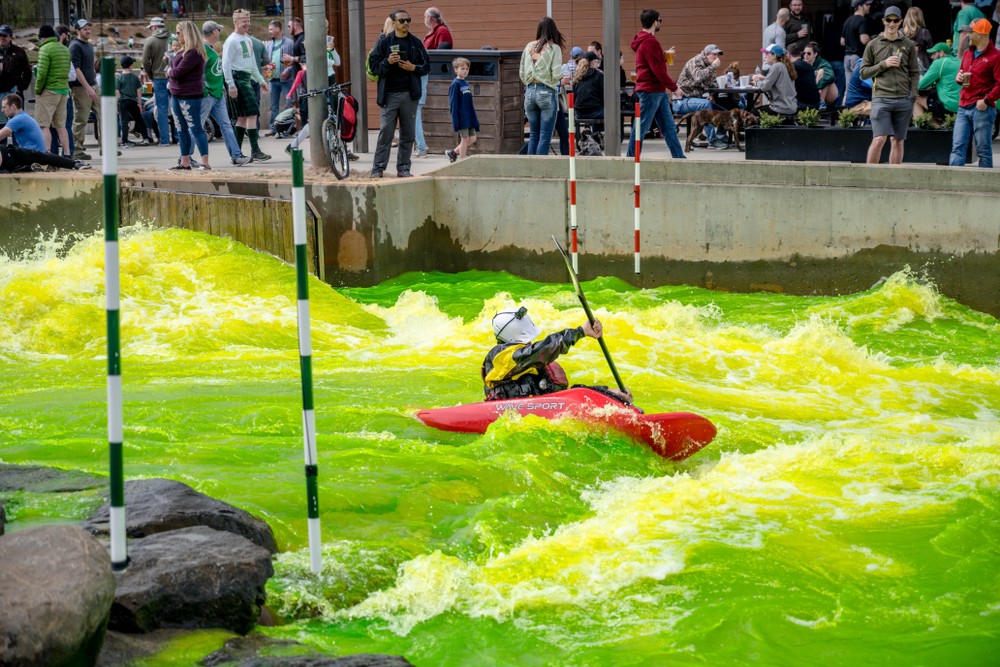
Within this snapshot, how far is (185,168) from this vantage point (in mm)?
14758

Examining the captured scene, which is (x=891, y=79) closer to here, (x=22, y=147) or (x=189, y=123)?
(x=189, y=123)

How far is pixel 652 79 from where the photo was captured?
530 inches

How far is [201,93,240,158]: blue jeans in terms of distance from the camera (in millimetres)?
14672

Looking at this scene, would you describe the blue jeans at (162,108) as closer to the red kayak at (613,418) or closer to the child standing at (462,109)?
the child standing at (462,109)

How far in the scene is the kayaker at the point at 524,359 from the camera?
7.53m

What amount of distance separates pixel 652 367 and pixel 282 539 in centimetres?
493

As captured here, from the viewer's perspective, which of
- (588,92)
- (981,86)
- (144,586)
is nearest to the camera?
(144,586)

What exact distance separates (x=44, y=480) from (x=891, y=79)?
9058 millimetres

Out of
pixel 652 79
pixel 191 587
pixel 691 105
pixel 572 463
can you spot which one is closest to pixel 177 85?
pixel 652 79

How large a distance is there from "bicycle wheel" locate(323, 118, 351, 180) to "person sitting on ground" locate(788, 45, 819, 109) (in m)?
5.54

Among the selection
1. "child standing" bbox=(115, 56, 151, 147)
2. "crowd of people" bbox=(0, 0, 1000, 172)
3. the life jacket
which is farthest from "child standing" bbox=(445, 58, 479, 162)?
the life jacket

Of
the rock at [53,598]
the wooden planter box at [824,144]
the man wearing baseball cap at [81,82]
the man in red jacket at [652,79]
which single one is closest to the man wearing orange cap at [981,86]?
the wooden planter box at [824,144]

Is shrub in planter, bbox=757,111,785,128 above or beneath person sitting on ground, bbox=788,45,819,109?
beneath

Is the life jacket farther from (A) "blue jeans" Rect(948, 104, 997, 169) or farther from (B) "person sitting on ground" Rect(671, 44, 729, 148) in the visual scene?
(B) "person sitting on ground" Rect(671, 44, 729, 148)
